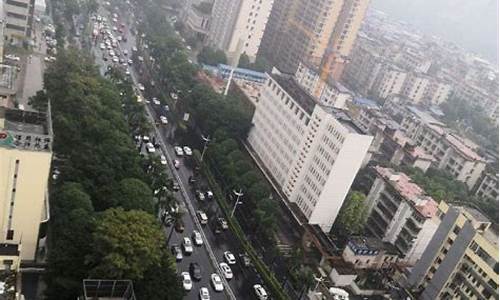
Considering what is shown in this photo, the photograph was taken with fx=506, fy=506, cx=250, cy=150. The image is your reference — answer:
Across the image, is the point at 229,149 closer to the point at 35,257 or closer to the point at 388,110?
A: the point at 35,257

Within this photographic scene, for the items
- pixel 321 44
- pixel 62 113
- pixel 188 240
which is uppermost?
pixel 321 44

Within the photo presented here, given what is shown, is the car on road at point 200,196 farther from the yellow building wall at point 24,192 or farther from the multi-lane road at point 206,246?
the yellow building wall at point 24,192

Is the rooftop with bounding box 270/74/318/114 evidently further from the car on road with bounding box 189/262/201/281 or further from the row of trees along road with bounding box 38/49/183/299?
the car on road with bounding box 189/262/201/281

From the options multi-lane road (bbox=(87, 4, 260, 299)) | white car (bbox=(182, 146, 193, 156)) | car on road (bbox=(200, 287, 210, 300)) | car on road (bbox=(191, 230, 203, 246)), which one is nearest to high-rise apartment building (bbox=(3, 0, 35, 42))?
multi-lane road (bbox=(87, 4, 260, 299))

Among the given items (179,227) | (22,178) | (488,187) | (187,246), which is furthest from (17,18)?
(488,187)

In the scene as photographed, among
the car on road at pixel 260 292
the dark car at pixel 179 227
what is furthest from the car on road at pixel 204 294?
the dark car at pixel 179 227

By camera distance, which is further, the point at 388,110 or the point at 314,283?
the point at 388,110

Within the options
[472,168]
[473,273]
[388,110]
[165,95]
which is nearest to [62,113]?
[165,95]
